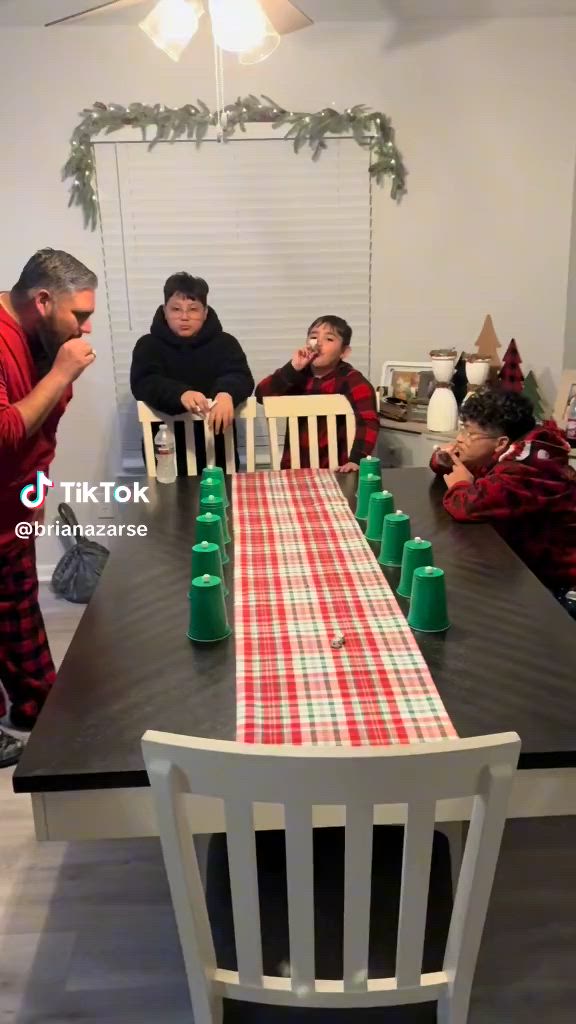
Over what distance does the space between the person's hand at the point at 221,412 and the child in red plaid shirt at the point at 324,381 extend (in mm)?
287

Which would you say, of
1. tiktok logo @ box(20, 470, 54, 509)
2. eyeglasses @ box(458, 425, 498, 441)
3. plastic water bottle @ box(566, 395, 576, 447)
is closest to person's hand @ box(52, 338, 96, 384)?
tiktok logo @ box(20, 470, 54, 509)

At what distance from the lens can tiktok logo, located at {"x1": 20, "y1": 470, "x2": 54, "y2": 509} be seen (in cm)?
209

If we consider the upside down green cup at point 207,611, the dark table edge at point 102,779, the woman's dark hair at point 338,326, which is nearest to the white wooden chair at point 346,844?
the dark table edge at point 102,779

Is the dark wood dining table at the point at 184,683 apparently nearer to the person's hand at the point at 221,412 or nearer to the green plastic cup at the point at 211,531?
the green plastic cup at the point at 211,531

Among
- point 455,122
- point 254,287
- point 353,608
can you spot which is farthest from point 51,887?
point 455,122

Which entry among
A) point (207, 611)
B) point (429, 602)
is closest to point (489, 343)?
point (429, 602)

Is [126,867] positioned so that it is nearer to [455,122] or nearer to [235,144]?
[235,144]

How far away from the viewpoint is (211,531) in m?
1.71

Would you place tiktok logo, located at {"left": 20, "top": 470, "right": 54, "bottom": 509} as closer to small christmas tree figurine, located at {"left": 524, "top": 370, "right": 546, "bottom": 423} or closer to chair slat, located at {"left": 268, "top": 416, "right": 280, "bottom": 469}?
chair slat, located at {"left": 268, "top": 416, "right": 280, "bottom": 469}

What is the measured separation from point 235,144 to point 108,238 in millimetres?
627

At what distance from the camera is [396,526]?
1.66m

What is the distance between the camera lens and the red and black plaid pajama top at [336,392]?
2658mm

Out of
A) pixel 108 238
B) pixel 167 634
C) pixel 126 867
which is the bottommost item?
pixel 126 867

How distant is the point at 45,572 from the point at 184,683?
2535 millimetres
